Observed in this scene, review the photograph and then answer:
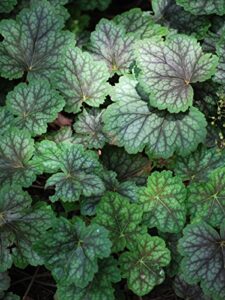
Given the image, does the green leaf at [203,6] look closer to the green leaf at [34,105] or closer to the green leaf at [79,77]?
the green leaf at [79,77]

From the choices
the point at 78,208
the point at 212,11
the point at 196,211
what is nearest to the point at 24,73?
the point at 78,208

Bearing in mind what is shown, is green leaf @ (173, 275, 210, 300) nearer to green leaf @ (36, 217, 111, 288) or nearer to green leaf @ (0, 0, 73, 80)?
green leaf @ (36, 217, 111, 288)

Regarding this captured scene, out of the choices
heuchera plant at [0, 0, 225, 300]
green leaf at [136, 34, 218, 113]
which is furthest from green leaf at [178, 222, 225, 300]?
green leaf at [136, 34, 218, 113]

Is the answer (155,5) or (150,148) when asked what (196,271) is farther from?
(155,5)

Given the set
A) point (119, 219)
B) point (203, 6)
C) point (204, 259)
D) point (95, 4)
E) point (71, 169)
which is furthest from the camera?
point (95, 4)

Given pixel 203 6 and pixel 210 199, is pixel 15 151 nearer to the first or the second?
pixel 210 199

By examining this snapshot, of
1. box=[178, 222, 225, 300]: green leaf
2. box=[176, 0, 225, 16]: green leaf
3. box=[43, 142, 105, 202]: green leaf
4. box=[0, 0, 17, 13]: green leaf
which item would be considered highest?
box=[176, 0, 225, 16]: green leaf

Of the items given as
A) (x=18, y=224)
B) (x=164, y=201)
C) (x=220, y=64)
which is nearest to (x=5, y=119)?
(x=18, y=224)
